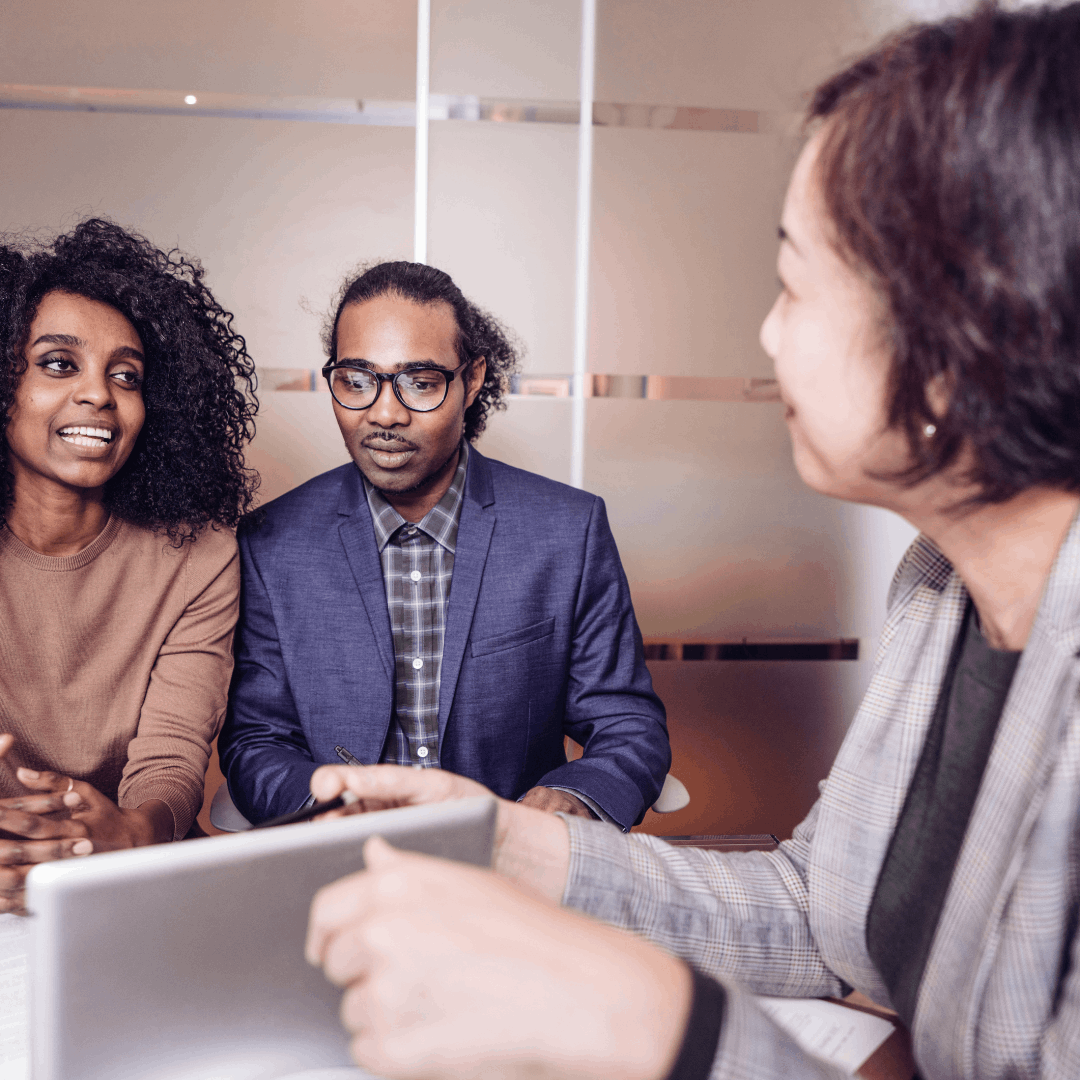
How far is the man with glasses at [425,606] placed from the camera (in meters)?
1.92

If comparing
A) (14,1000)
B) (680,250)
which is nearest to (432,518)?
(14,1000)

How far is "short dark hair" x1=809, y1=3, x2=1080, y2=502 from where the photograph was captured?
703 mm

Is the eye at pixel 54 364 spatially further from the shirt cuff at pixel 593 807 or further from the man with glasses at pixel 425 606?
the shirt cuff at pixel 593 807

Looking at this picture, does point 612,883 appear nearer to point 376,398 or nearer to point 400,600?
point 400,600

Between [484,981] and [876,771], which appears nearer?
[484,981]

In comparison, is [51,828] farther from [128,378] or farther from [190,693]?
[128,378]

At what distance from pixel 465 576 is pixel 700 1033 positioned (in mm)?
1404

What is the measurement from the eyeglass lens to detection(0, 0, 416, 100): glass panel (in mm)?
1551

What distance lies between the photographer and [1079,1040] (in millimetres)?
718

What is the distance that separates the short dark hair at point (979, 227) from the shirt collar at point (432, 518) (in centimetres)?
136

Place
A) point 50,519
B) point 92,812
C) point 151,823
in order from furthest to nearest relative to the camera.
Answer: point 50,519
point 151,823
point 92,812

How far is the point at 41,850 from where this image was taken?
3.80 ft

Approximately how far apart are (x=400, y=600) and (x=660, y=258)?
1.80m

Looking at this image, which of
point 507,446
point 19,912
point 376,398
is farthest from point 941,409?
point 507,446
